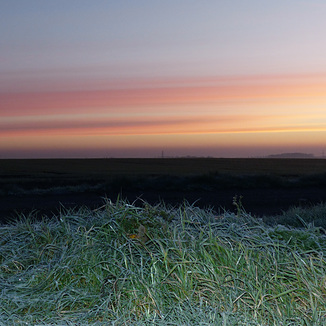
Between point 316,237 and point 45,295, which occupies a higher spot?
point 316,237

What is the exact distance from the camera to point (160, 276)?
5.12m

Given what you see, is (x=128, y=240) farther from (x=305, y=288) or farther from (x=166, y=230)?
(x=305, y=288)

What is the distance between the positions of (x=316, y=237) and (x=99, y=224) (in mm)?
2558

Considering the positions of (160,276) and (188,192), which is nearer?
(160,276)

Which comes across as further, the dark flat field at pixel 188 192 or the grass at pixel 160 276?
the dark flat field at pixel 188 192

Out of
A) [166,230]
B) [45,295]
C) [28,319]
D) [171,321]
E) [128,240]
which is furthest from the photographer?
[166,230]

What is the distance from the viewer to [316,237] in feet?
20.5

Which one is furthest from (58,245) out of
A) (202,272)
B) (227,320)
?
(227,320)

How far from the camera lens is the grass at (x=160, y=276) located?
470cm

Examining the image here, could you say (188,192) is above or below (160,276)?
below

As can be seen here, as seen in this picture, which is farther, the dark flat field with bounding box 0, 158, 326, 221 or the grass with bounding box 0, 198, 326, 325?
the dark flat field with bounding box 0, 158, 326, 221

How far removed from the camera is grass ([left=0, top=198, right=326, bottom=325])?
470 centimetres

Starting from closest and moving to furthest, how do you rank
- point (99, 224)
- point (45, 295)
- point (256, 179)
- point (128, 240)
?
point (45, 295)
point (128, 240)
point (99, 224)
point (256, 179)

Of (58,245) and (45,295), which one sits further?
(58,245)
